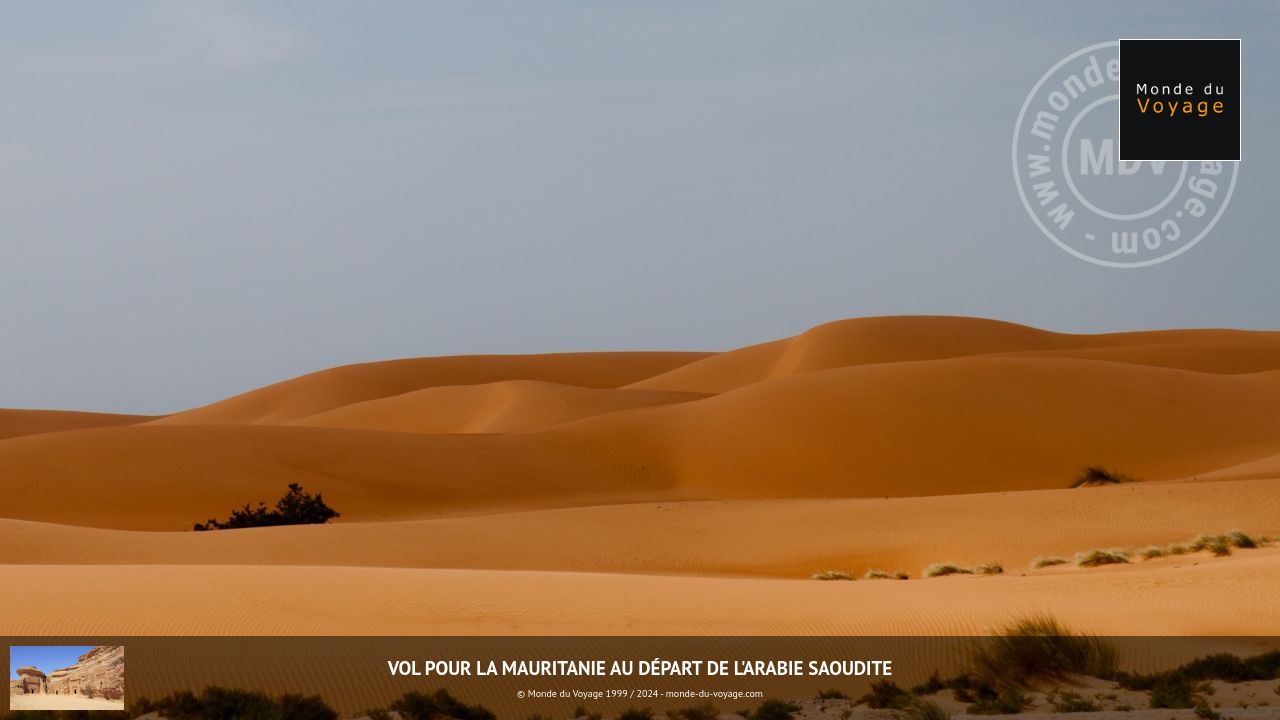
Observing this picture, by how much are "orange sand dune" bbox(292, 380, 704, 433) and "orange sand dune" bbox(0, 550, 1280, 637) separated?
1668 inches

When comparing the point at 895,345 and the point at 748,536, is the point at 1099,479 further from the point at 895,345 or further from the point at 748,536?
the point at 895,345

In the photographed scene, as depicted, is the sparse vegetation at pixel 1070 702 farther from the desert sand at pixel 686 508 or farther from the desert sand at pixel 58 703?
the desert sand at pixel 58 703

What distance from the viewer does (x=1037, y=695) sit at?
9.59m

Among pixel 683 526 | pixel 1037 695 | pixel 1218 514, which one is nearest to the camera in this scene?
pixel 1037 695

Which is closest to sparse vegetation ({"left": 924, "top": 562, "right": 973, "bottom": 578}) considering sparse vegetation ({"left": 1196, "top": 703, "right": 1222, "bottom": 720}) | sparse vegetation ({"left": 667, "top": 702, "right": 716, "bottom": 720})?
sparse vegetation ({"left": 667, "top": 702, "right": 716, "bottom": 720})

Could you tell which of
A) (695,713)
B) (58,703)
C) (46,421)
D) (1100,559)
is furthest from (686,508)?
(46,421)

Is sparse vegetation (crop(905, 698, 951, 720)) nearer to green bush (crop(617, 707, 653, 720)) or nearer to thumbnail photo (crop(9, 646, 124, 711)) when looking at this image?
green bush (crop(617, 707, 653, 720))

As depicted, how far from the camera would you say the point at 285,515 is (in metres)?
32.3

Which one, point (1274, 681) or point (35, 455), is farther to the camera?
point (35, 455)

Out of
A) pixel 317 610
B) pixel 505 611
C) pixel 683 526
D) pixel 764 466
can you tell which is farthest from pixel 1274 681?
pixel 764 466

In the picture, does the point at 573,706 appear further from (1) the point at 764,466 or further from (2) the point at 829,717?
(1) the point at 764,466

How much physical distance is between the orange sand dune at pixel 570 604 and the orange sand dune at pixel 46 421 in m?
69.5

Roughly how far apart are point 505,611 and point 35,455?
1232 inches

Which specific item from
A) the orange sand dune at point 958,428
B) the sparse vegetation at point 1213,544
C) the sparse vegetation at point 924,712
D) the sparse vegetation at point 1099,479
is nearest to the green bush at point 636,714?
the sparse vegetation at point 924,712
